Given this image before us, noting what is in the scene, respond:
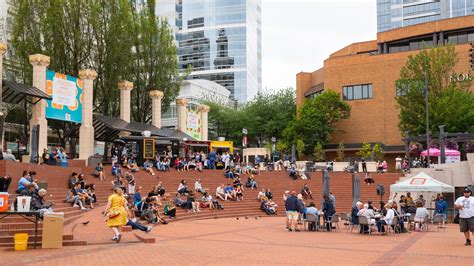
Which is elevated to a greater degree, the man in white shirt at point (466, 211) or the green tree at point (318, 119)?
the green tree at point (318, 119)

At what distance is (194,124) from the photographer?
165 feet

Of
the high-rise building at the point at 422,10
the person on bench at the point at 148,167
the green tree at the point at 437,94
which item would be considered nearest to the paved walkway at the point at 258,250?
the person on bench at the point at 148,167

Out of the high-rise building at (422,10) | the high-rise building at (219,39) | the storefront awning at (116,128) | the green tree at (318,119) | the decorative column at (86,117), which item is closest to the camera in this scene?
the decorative column at (86,117)

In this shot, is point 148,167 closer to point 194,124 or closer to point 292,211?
point 292,211

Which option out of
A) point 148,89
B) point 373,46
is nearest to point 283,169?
point 148,89

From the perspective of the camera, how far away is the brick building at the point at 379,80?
61.4 metres

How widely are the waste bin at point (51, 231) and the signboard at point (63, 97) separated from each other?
2079 centimetres

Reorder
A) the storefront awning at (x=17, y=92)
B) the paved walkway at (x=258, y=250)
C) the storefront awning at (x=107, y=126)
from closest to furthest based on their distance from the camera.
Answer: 1. the paved walkway at (x=258, y=250)
2. the storefront awning at (x=17, y=92)
3. the storefront awning at (x=107, y=126)

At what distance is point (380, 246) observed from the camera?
50.7 feet

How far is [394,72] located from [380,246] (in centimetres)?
4915

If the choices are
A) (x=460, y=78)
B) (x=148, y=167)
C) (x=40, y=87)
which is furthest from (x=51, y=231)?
(x=460, y=78)

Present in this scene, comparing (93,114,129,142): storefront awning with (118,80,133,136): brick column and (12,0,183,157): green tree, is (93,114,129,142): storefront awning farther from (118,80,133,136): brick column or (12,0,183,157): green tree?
(12,0,183,157): green tree

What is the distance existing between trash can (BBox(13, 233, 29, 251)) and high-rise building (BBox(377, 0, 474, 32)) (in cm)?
12847

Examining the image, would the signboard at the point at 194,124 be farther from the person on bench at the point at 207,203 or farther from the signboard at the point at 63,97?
the person on bench at the point at 207,203
